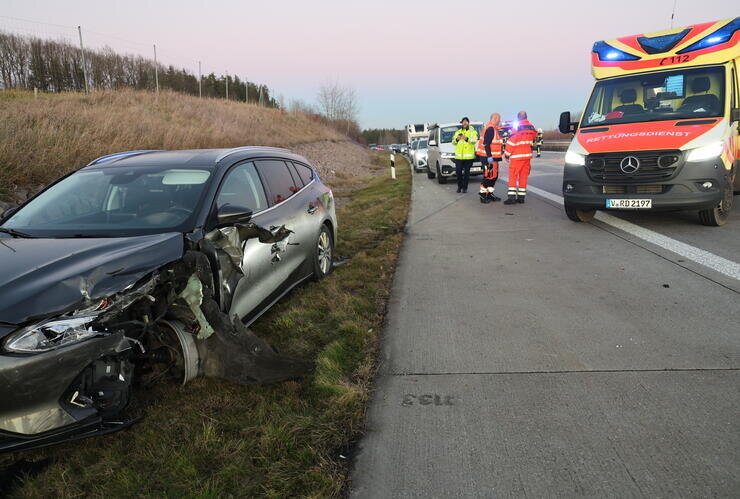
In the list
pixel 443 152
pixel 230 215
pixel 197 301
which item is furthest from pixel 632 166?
pixel 443 152

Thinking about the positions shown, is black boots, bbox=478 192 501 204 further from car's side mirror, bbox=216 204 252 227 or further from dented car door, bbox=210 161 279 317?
car's side mirror, bbox=216 204 252 227

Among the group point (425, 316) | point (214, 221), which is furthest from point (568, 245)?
point (214, 221)

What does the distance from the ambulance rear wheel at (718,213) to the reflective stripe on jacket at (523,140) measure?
3.43 metres

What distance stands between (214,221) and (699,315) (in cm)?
389

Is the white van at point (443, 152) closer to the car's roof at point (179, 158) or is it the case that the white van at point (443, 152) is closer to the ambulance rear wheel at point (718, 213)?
the ambulance rear wheel at point (718, 213)

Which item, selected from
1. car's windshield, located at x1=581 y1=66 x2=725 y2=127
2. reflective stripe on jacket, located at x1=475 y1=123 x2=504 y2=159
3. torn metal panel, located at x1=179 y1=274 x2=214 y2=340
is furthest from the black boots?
torn metal panel, located at x1=179 y1=274 x2=214 y2=340

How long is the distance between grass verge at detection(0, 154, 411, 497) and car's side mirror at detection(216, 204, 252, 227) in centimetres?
104

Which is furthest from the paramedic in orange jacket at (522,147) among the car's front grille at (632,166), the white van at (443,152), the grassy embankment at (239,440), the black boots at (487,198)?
the grassy embankment at (239,440)

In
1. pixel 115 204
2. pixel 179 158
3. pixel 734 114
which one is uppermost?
pixel 734 114

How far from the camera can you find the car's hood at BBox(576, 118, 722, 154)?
6300 mm

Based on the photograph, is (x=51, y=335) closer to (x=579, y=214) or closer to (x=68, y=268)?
(x=68, y=268)

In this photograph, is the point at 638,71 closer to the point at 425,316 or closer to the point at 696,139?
the point at 696,139

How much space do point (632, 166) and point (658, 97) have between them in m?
1.56

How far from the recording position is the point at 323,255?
534cm
